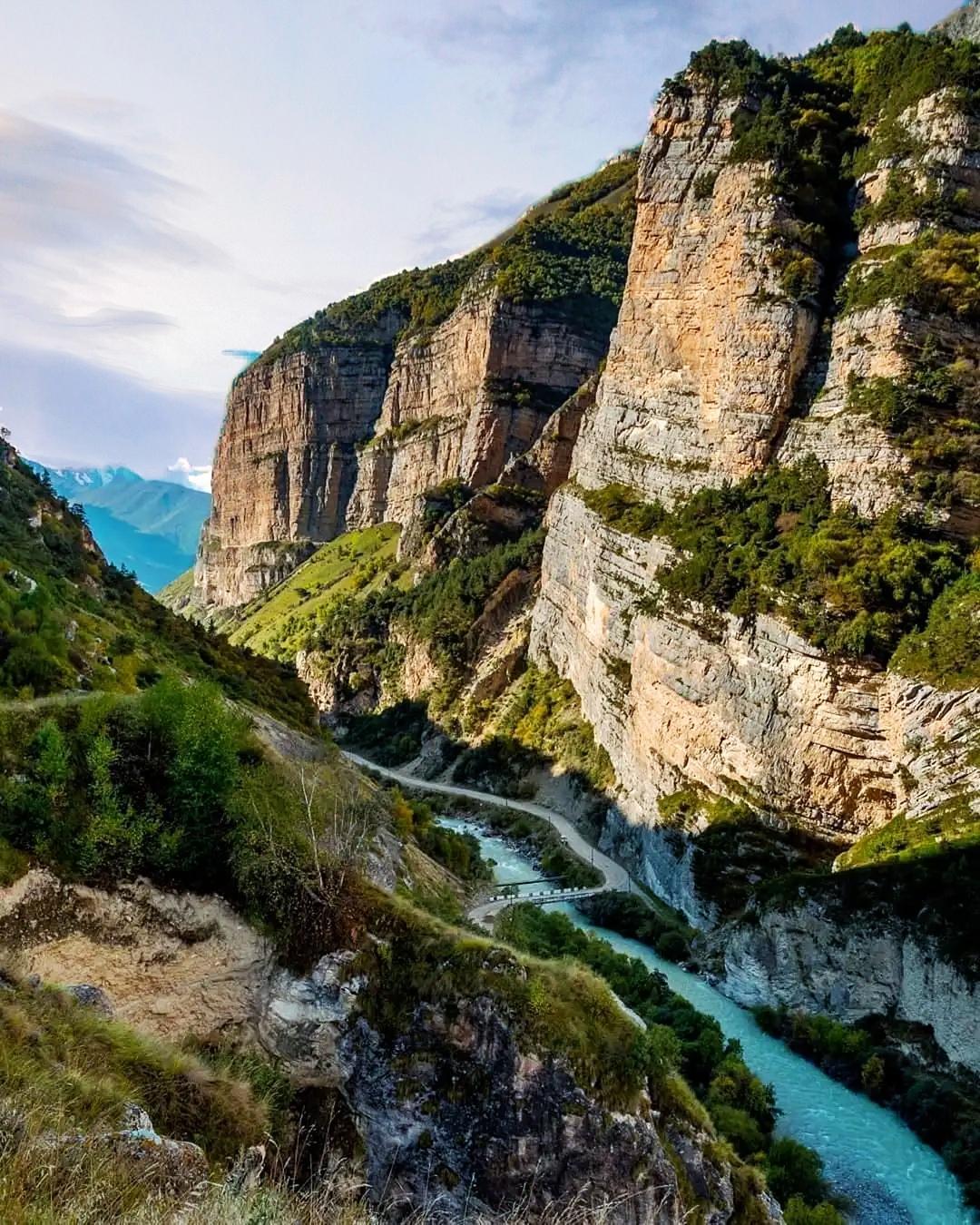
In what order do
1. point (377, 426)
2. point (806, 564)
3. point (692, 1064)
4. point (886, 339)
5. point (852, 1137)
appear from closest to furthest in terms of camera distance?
point (852, 1137) < point (692, 1064) < point (806, 564) < point (886, 339) < point (377, 426)

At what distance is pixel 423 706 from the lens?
86.9 meters

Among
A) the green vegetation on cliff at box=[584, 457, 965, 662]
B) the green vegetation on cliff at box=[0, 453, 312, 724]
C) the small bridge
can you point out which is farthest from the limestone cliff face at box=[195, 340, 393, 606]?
the small bridge

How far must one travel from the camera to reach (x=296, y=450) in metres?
144

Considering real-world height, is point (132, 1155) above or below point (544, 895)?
above

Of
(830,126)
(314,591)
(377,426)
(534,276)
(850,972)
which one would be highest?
(534,276)

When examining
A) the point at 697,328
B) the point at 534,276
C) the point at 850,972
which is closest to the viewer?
the point at 850,972

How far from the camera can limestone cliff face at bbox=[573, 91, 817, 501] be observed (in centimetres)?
5041

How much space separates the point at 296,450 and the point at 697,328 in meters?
100

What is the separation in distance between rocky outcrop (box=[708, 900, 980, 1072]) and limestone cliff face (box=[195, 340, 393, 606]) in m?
117

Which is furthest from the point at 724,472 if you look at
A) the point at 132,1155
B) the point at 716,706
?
the point at 132,1155

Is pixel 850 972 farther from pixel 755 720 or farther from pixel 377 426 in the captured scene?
pixel 377 426

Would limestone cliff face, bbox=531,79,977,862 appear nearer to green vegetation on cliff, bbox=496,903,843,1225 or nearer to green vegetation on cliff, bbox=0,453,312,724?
green vegetation on cliff, bbox=496,903,843,1225

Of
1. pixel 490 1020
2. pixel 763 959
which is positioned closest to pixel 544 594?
pixel 763 959

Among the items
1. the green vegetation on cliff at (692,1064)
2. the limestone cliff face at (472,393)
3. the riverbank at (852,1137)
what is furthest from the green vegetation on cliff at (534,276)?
the riverbank at (852,1137)
